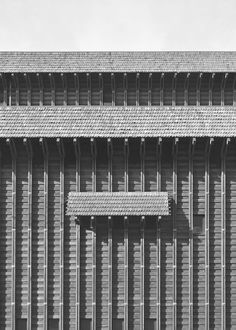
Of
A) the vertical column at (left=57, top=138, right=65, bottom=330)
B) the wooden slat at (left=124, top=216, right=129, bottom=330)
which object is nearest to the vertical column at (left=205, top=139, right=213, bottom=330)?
the wooden slat at (left=124, top=216, right=129, bottom=330)

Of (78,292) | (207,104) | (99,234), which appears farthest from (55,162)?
(207,104)

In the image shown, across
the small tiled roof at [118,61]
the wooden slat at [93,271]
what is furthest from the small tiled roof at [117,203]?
the small tiled roof at [118,61]

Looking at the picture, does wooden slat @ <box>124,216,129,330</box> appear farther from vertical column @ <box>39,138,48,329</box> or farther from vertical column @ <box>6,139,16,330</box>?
vertical column @ <box>6,139,16,330</box>

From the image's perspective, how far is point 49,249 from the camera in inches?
491

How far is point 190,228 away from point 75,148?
513 cm

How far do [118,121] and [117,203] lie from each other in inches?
116

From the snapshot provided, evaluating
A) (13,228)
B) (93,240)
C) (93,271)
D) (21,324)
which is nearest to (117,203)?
(93,240)

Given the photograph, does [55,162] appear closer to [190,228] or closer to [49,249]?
[49,249]

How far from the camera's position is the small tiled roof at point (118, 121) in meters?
12.0

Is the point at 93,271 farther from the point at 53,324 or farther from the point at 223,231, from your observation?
the point at 223,231

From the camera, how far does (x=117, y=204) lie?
12.1 meters

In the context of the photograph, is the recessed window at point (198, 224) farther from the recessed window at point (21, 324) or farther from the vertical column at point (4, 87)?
the vertical column at point (4, 87)

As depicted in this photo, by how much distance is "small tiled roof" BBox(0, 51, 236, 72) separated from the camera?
41.8 ft

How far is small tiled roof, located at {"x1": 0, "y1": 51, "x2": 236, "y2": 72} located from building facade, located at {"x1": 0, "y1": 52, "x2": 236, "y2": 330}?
0.05 metres
